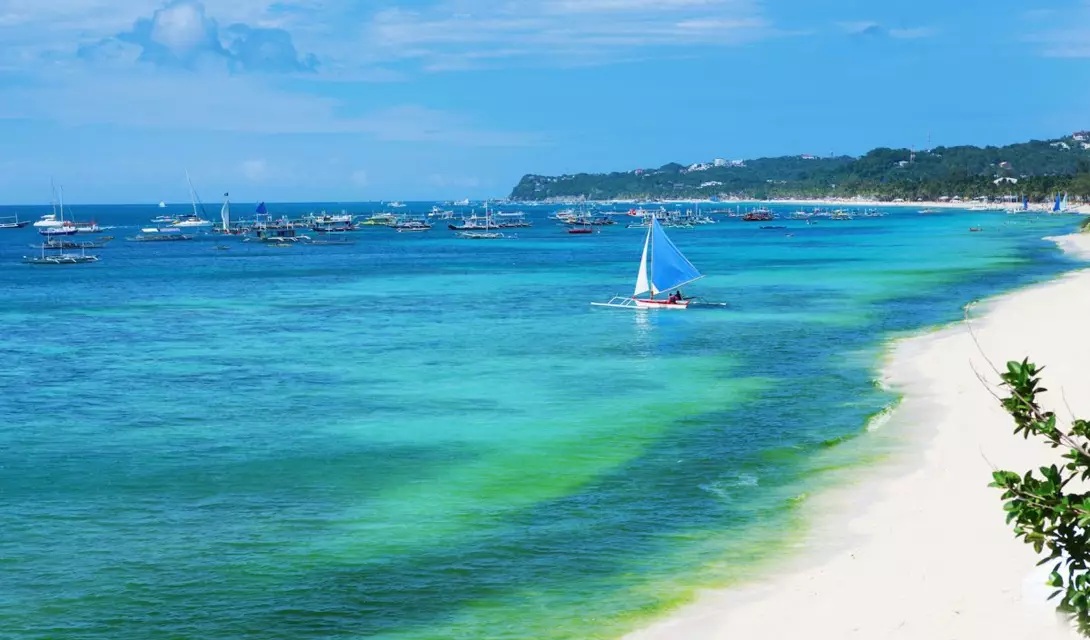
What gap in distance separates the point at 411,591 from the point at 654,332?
38087mm

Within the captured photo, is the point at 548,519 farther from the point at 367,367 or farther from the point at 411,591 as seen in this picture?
the point at 367,367

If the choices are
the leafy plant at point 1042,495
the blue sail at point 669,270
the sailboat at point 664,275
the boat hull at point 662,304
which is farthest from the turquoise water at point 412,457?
the leafy plant at point 1042,495

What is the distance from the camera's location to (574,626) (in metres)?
19.6

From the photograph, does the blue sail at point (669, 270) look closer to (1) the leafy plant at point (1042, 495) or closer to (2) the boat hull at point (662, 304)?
(2) the boat hull at point (662, 304)

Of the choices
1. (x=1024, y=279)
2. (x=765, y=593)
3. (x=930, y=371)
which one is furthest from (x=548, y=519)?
(x=1024, y=279)

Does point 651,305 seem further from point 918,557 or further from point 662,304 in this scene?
point 918,557

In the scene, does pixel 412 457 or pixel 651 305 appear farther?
pixel 651 305

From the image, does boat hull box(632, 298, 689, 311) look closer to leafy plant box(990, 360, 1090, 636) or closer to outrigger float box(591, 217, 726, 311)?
outrigger float box(591, 217, 726, 311)

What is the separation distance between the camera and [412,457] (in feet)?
105

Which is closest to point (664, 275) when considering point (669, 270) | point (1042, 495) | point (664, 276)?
point (664, 276)

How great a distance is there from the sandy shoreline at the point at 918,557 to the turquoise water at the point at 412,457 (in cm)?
119

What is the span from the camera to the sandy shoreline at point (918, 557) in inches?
715

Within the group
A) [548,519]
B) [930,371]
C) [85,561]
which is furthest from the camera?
[930,371]

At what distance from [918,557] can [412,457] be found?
15211 millimetres
